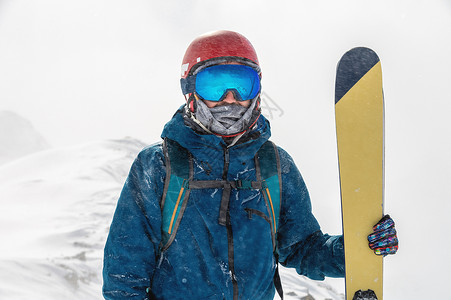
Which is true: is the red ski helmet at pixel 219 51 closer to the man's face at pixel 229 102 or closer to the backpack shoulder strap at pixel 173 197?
the man's face at pixel 229 102

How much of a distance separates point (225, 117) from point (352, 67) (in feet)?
3.51

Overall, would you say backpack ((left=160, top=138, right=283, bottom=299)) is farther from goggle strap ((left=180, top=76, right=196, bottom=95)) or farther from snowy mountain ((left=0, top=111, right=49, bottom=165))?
snowy mountain ((left=0, top=111, right=49, bottom=165))

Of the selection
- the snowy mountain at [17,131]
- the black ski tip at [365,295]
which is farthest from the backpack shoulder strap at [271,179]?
the snowy mountain at [17,131]

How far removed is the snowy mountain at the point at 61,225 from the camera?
7.49m

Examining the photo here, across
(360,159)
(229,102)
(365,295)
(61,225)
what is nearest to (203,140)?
(229,102)

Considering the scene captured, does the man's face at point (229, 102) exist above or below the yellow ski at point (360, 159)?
Answer: above

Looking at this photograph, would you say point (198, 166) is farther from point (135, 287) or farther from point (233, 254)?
point (135, 287)

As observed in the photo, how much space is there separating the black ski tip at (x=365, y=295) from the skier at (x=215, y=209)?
0.66 ft

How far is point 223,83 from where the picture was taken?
2400mm

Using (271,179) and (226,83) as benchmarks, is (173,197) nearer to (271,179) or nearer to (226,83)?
(271,179)

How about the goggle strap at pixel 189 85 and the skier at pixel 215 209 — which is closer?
the skier at pixel 215 209

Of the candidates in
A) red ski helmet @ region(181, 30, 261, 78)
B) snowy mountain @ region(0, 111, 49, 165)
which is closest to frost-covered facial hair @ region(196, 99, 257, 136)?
red ski helmet @ region(181, 30, 261, 78)

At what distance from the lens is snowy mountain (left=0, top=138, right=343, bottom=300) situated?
749cm

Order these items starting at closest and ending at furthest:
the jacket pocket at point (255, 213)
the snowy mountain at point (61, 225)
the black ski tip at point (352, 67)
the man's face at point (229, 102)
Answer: the jacket pocket at point (255, 213)
the man's face at point (229, 102)
the black ski tip at point (352, 67)
the snowy mountain at point (61, 225)
